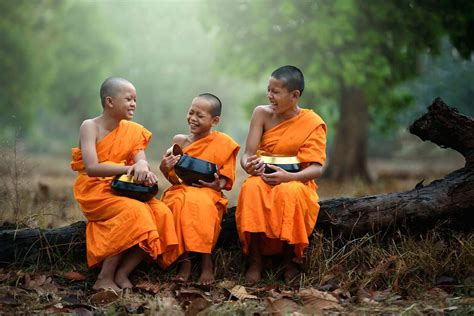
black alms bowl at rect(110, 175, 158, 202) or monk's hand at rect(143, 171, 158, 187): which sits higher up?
monk's hand at rect(143, 171, 158, 187)

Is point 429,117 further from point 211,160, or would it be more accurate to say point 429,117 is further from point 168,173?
point 168,173

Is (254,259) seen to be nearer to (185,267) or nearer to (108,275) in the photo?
(185,267)

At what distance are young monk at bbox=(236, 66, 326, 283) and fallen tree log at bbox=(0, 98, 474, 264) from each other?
317mm

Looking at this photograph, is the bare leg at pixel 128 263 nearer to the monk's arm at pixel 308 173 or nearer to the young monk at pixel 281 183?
the young monk at pixel 281 183

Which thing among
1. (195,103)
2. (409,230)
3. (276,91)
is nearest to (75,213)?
(195,103)

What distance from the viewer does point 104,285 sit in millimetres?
4758

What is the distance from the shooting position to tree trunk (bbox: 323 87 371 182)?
14.8m

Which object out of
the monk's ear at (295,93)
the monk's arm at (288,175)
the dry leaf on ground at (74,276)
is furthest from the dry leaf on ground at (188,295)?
the monk's ear at (295,93)

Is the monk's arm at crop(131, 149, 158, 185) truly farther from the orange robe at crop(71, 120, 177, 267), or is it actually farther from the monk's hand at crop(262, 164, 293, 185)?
the monk's hand at crop(262, 164, 293, 185)

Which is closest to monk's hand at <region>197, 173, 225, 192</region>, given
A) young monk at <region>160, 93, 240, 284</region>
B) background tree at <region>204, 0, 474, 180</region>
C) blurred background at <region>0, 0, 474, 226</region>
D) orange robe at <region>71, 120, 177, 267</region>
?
young monk at <region>160, 93, 240, 284</region>

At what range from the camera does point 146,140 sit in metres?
5.43

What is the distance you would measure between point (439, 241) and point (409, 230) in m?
0.27

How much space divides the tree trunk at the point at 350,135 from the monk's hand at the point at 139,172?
10228 mm

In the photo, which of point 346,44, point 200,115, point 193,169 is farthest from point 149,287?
point 346,44
